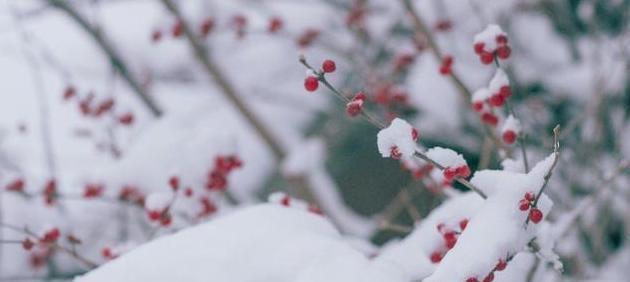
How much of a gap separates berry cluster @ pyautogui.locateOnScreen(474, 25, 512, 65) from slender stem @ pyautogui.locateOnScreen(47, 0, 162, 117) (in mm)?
2685

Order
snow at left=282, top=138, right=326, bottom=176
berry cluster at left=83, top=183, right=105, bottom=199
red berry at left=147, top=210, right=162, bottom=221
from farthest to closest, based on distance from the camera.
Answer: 1. snow at left=282, top=138, right=326, bottom=176
2. berry cluster at left=83, top=183, right=105, bottom=199
3. red berry at left=147, top=210, right=162, bottom=221

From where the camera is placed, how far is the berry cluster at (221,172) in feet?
7.34

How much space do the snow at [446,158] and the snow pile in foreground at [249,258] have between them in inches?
11.5

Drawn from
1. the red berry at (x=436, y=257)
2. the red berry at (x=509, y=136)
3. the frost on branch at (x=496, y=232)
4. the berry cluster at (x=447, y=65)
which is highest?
the berry cluster at (x=447, y=65)

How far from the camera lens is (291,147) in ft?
15.3

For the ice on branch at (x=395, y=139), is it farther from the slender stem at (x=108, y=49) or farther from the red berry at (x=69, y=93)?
the slender stem at (x=108, y=49)

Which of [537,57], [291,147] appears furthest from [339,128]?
[537,57]

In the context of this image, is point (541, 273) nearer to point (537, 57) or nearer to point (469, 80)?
point (469, 80)

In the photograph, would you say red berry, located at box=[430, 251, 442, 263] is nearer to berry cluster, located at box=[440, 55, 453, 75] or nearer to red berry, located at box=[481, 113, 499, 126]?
red berry, located at box=[481, 113, 499, 126]

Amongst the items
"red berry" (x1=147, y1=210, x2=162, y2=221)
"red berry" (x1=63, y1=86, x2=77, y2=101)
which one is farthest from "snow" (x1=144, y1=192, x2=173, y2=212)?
"red berry" (x1=63, y1=86, x2=77, y2=101)

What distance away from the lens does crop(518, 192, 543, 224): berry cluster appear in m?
1.26

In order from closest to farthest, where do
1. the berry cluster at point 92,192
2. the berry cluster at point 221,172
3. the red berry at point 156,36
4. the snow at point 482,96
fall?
the snow at point 482,96
the berry cluster at point 221,172
the berry cluster at point 92,192
the red berry at point 156,36

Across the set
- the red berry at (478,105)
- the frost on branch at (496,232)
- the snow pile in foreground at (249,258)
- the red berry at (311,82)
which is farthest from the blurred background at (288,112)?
the red berry at (311,82)

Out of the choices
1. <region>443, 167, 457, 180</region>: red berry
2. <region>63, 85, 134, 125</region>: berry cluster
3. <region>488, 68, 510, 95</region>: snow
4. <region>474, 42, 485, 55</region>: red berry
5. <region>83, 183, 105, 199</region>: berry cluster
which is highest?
<region>63, 85, 134, 125</region>: berry cluster
